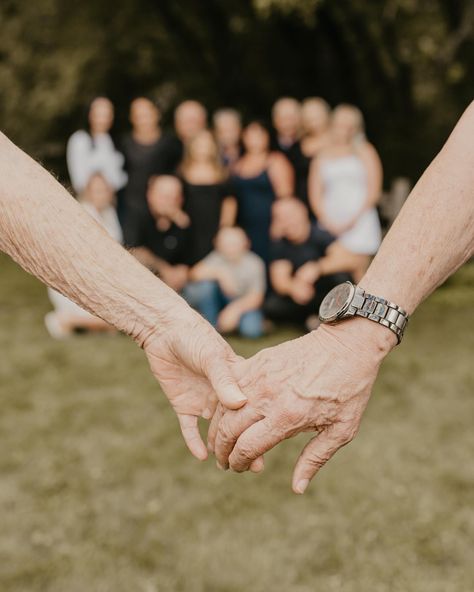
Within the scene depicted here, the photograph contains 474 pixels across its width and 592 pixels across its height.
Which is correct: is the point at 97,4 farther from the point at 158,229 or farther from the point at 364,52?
the point at 158,229

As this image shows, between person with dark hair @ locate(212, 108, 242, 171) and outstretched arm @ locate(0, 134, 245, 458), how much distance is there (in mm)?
5870

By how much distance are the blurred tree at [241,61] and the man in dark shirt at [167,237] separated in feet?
10.5

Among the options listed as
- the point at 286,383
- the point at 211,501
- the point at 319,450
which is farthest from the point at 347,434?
the point at 211,501

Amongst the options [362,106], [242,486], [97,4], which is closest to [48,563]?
[242,486]

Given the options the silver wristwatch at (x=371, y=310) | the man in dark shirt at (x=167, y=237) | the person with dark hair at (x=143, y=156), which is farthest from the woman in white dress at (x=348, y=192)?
the silver wristwatch at (x=371, y=310)

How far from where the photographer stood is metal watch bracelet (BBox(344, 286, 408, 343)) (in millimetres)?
2258

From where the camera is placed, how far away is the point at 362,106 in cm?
1070

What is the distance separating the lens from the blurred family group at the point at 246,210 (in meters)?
7.58

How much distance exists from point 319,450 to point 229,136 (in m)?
6.11

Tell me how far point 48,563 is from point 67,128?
10074mm

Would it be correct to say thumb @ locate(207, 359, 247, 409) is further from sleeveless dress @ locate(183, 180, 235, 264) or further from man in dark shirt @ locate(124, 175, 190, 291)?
sleeveless dress @ locate(183, 180, 235, 264)

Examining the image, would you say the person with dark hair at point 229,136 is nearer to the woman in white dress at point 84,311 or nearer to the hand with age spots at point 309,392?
the woman in white dress at point 84,311

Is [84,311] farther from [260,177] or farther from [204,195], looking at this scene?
[260,177]

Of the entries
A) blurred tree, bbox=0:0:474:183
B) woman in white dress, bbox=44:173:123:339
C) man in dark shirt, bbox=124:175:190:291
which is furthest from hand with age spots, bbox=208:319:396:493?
blurred tree, bbox=0:0:474:183
